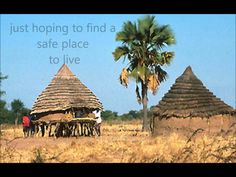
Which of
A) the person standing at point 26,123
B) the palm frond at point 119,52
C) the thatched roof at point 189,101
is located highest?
the palm frond at point 119,52

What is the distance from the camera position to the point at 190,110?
18.8 metres

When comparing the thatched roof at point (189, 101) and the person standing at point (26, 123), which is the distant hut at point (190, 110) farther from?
the person standing at point (26, 123)

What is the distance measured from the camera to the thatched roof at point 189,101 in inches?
741

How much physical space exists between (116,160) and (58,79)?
14.5 m

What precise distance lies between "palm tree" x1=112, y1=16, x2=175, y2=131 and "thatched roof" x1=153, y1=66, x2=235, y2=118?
540 centimetres

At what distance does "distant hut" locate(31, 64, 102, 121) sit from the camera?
939 inches

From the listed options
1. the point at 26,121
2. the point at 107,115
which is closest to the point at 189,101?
the point at 26,121

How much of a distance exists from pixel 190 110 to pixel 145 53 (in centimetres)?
796

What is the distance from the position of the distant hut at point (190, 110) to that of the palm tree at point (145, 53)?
5572mm

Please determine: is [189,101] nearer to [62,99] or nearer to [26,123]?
[62,99]

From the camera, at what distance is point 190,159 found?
31.6 feet

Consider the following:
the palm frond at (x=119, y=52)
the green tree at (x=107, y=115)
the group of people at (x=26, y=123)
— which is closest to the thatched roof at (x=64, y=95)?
the group of people at (x=26, y=123)

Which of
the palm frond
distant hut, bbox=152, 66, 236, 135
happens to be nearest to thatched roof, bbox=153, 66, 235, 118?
distant hut, bbox=152, 66, 236, 135
